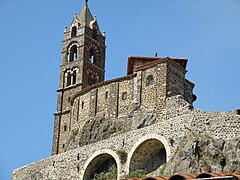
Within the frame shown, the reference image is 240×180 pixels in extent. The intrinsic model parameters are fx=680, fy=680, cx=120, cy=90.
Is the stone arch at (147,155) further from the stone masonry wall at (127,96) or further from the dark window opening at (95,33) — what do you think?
the dark window opening at (95,33)

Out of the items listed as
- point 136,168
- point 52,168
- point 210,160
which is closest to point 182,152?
point 210,160

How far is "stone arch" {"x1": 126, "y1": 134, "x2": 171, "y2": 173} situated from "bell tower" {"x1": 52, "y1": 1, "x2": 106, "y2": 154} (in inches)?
932

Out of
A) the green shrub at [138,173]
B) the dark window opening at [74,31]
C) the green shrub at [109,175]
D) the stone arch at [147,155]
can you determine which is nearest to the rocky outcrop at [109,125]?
the stone arch at [147,155]

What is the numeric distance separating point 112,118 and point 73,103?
328 inches

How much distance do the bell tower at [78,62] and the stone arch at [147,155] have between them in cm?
2368

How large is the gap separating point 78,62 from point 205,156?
37206 mm

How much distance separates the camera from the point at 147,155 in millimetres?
55312

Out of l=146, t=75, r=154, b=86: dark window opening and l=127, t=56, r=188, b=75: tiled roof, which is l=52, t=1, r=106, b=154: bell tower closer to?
l=127, t=56, r=188, b=75: tiled roof

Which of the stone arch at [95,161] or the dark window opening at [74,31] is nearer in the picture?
the stone arch at [95,161]

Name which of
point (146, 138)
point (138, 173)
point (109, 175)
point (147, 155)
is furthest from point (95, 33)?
point (138, 173)

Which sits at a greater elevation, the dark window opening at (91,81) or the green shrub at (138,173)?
the dark window opening at (91,81)

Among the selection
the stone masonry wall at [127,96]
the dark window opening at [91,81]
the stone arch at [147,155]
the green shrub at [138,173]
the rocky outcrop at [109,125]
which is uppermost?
the dark window opening at [91,81]

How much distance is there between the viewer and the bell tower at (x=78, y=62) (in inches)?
3147

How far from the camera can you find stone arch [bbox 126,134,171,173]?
177 ft
